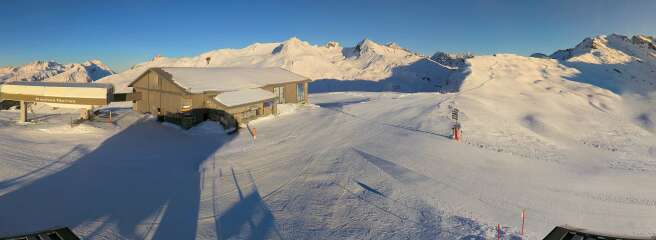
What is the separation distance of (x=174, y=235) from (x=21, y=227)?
4.57m

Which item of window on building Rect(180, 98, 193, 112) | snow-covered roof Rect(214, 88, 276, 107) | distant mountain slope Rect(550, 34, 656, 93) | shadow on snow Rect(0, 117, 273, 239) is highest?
distant mountain slope Rect(550, 34, 656, 93)

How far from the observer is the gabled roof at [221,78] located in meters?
27.3

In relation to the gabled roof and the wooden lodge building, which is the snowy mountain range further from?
the wooden lodge building

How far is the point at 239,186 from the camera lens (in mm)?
15016

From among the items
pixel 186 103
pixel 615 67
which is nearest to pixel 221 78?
pixel 186 103

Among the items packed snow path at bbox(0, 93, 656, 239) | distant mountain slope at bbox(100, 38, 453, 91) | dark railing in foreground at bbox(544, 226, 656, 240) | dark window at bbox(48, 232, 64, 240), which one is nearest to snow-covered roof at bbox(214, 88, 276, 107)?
packed snow path at bbox(0, 93, 656, 239)

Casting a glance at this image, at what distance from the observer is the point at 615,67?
8175 cm

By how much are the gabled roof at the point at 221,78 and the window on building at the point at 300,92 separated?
598 mm

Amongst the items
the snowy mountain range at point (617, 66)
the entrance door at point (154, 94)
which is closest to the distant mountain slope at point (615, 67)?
the snowy mountain range at point (617, 66)

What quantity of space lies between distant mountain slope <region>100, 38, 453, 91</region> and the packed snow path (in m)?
63.5

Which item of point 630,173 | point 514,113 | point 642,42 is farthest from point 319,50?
point 642,42

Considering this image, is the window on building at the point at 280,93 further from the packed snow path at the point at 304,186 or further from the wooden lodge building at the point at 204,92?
the packed snow path at the point at 304,186

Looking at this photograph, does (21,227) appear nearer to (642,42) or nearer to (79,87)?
(79,87)

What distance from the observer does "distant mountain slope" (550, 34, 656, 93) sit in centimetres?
6316
